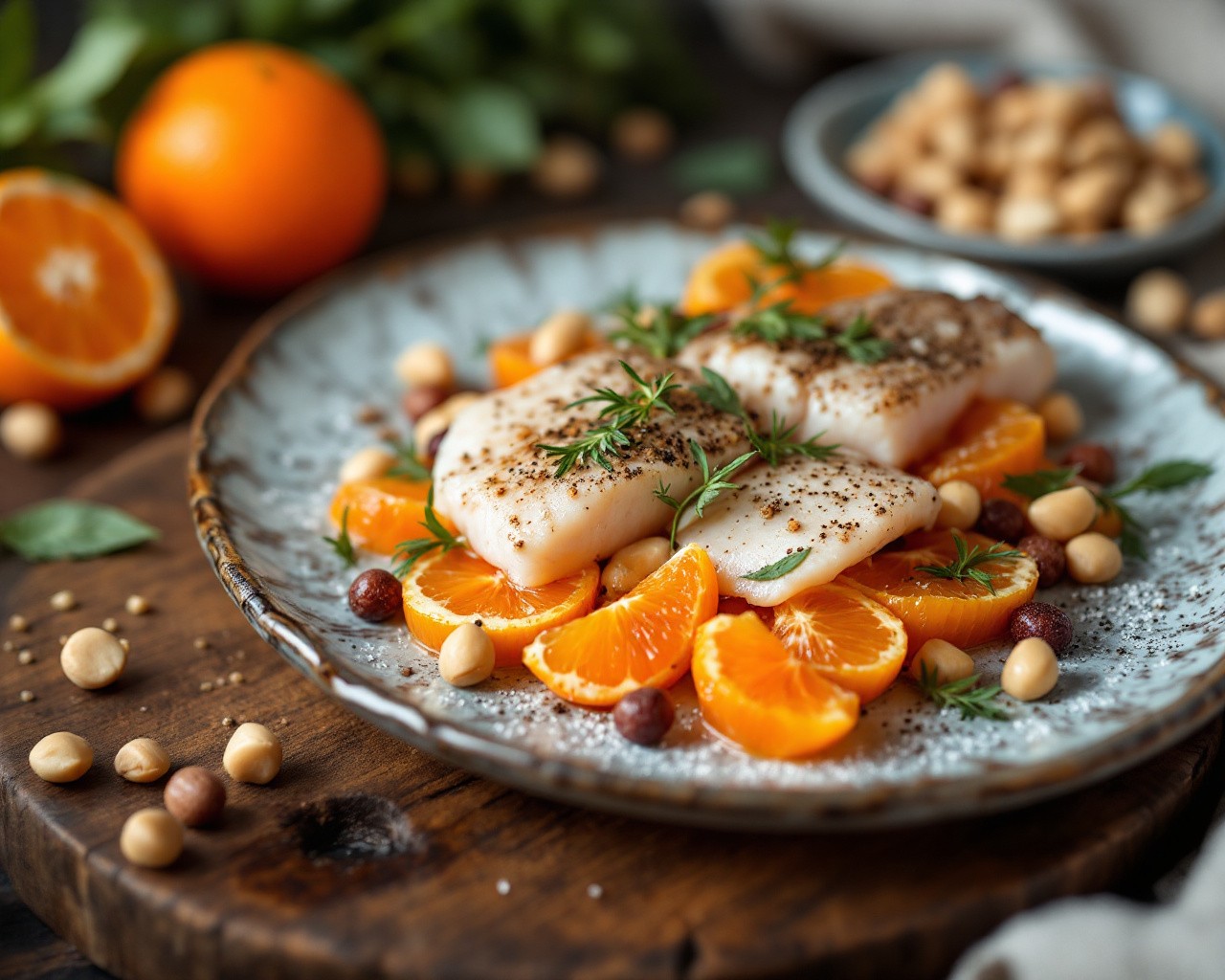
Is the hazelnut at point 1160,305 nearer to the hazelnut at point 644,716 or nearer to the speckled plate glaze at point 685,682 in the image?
the speckled plate glaze at point 685,682

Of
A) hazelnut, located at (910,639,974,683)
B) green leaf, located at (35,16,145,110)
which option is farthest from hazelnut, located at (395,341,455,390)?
hazelnut, located at (910,639,974,683)

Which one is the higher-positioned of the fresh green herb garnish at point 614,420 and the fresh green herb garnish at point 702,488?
the fresh green herb garnish at point 614,420

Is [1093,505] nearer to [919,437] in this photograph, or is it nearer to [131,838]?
[919,437]

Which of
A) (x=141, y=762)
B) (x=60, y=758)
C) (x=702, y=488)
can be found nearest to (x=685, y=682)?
(x=702, y=488)

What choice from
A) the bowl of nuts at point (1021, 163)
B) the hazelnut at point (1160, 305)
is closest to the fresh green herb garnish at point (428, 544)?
the bowl of nuts at point (1021, 163)

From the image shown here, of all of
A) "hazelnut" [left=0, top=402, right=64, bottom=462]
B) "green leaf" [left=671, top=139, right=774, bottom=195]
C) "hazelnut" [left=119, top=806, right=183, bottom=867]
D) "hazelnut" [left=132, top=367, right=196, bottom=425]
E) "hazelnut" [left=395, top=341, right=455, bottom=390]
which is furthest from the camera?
"green leaf" [left=671, top=139, right=774, bottom=195]

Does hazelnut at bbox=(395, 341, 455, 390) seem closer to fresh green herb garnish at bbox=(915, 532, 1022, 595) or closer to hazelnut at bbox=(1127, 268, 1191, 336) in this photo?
fresh green herb garnish at bbox=(915, 532, 1022, 595)
